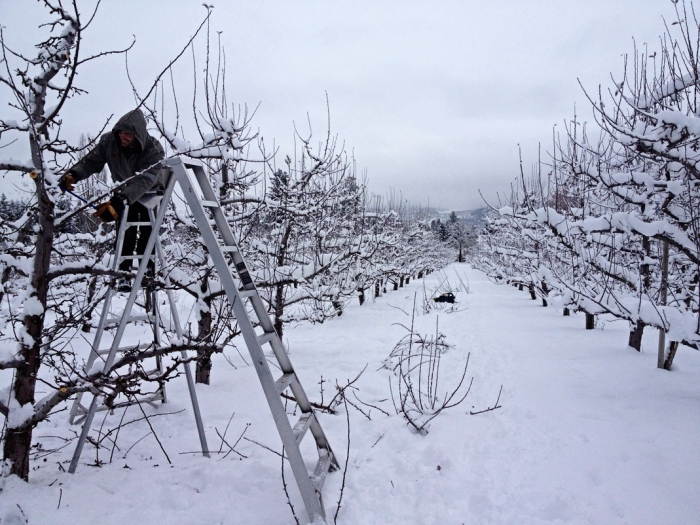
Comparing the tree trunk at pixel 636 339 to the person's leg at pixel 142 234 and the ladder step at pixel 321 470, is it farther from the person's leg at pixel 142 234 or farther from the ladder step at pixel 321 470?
the person's leg at pixel 142 234

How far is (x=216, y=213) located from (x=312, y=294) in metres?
3.55

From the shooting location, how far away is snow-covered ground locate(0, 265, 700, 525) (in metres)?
2.30

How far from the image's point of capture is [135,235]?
323 cm

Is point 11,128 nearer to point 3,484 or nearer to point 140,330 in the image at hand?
point 3,484

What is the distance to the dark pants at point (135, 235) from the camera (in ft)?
10.3

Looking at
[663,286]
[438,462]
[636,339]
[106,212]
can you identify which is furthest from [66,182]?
[636,339]

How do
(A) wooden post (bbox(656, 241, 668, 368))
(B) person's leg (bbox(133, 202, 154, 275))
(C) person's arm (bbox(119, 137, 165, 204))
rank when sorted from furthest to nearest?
(A) wooden post (bbox(656, 241, 668, 368)) < (B) person's leg (bbox(133, 202, 154, 275)) < (C) person's arm (bbox(119, 137, 165, 204))

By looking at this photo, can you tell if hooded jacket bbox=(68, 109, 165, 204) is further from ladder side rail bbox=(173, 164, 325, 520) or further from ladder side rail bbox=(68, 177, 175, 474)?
ladder side rail bbox=(173, 164, 325, 520)

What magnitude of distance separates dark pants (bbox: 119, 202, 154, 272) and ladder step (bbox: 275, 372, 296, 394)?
5.75 ft

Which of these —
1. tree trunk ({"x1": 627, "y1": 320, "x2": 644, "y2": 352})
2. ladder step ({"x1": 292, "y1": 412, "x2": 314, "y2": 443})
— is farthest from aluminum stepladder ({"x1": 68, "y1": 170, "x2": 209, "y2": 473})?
tree trunk ({"x1": 627, "y1": 320, "x2": 644, "y2": 352})

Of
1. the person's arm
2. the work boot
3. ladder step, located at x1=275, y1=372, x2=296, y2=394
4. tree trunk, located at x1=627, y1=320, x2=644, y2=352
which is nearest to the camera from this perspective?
ladder step, located at x1=275, y1=372, x2=296, y2=394

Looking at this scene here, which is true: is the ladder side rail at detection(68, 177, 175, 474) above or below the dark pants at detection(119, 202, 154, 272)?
below

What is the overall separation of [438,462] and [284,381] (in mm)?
1630

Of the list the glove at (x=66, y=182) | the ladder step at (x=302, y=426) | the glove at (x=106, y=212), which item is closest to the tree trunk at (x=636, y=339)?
the ladder step at (x=302, y=426)
